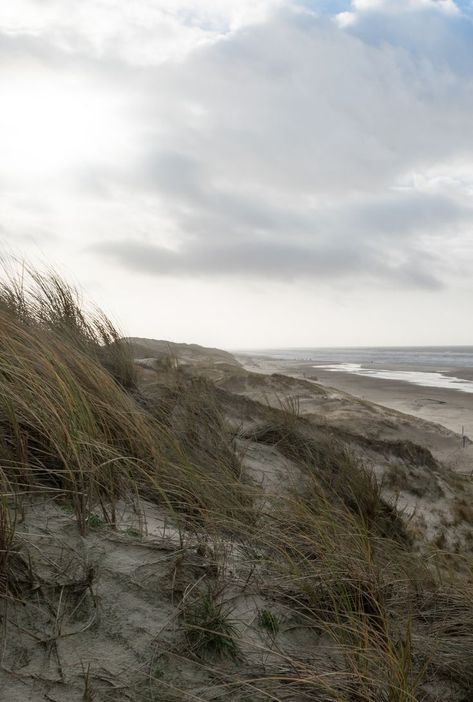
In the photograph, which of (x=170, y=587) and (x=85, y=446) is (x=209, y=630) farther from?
(x=85, y=446)

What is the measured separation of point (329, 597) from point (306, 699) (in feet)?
1.44

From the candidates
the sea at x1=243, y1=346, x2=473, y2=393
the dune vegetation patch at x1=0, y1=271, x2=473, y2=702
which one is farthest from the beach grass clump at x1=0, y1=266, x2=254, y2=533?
the sea at x1=243, y1=346, x2=473, y2=393

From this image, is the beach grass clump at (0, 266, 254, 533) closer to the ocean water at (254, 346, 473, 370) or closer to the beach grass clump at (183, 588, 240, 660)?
the beach grass clump at (183, 588, 240, 660)

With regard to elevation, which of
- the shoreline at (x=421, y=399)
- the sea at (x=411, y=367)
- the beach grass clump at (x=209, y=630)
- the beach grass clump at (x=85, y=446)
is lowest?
the shoreline at (x=421, y=399)

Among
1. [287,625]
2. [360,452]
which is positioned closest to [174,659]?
[287,625]

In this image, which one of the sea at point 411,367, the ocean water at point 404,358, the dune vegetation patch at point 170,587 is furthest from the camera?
the ocean water at point 404,358

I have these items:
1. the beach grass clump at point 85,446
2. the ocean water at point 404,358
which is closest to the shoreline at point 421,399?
the beach grass clump at point 85,446

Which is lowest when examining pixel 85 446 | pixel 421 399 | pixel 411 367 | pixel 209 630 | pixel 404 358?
pixel 421 399

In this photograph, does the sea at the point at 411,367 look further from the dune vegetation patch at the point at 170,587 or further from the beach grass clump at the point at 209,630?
the beach grass clump at the point at 209,630

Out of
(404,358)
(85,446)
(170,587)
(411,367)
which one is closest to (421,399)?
(85,446)

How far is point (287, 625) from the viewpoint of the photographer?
5.62 ft

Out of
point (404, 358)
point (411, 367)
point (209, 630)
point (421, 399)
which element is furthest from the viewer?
point (404, 358)

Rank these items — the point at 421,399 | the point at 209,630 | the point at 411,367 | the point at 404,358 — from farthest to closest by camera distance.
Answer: the point at 404,358
the point at 411,367
the point at 421,399
the point at 209,630

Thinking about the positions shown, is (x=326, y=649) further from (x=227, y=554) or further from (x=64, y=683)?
(x=64, y=683)
